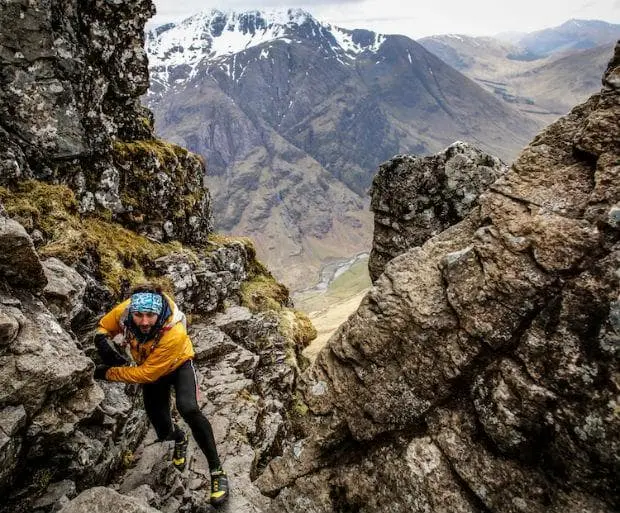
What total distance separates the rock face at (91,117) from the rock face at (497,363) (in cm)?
1923

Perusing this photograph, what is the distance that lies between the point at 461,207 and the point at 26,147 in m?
24.6

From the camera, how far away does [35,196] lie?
20703mm

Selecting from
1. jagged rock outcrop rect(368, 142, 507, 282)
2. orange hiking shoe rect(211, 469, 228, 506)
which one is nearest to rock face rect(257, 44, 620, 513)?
orange hiking shoe rect(211, 469, 228, 506)

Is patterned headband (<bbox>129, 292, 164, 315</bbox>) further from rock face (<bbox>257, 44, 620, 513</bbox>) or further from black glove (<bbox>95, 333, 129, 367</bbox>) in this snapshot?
rock face (<bbox>257, 44, 620, 513</bbox>)

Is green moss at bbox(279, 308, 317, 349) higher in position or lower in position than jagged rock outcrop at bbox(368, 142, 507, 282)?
lower

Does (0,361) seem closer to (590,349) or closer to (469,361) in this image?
(469,361)

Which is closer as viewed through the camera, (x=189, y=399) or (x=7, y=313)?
(x=7, y=313)

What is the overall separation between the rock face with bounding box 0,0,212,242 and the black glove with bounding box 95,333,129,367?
40.2ft

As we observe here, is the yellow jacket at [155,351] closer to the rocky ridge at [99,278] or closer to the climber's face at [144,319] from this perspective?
the climber's face at [144,319]

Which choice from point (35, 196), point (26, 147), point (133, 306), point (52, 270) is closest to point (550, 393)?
point (133, 306)

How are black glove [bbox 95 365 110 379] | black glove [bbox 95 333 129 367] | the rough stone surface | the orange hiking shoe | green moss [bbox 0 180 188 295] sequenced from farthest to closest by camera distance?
1. green moss [bbox 0 180 188 295]
2. the orange hiking shoe
3. black glove [bbox 95 365 110 379]
4. black glove [bbox 95 333 129 367]
5. the rough stone surface

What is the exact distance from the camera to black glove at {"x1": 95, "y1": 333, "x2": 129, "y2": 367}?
13.0 metres

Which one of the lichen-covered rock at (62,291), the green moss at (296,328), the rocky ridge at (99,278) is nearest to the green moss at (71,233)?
the rocky ridge at (99,278)

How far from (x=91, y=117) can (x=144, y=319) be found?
18622mm
